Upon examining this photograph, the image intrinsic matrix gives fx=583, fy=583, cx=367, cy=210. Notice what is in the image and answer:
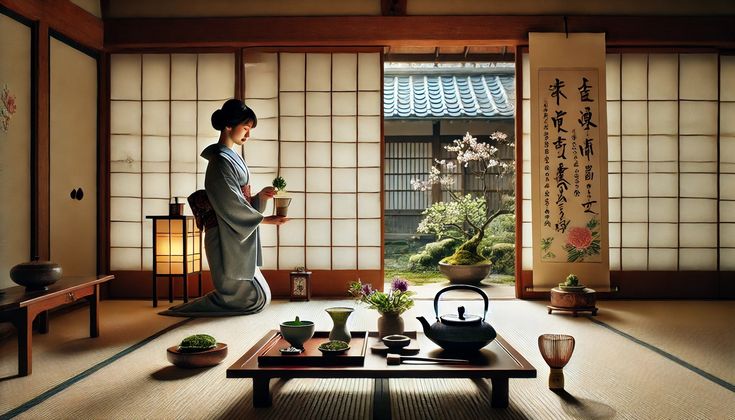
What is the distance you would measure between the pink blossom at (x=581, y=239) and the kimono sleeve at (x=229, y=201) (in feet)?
9.26

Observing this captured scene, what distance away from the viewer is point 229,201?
4496mm

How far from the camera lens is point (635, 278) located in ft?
18.2

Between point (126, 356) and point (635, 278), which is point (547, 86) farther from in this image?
point (126, 356)

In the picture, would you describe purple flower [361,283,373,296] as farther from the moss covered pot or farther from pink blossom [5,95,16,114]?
the moss covered pot

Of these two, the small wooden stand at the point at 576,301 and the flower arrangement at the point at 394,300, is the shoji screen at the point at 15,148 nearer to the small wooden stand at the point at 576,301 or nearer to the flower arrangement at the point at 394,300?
the flower arrangement at the point at 394,300

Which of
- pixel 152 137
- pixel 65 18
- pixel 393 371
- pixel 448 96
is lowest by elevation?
pixel 393 371

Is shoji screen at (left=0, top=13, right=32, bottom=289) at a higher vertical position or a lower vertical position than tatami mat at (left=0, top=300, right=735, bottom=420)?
higher

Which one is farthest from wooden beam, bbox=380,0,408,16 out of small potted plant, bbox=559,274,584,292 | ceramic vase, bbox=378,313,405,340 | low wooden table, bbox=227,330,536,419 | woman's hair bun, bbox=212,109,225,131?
low wooden table, bbox=227,330,536,419

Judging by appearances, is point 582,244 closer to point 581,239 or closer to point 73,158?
point 581,239

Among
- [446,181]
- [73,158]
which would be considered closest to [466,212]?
[446,181]

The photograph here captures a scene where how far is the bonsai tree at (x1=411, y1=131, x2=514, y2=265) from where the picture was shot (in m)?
7.16

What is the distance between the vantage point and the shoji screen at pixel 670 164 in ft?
18.3

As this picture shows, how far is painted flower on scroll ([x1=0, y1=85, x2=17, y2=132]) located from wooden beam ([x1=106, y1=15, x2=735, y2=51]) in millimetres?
1498

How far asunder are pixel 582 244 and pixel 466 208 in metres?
2.76
